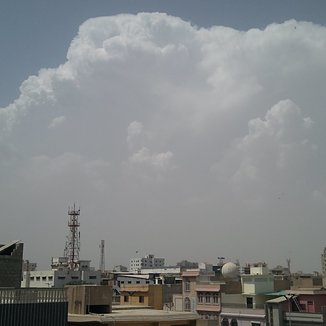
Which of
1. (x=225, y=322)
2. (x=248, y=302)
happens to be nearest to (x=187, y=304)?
(x=225, y=322)

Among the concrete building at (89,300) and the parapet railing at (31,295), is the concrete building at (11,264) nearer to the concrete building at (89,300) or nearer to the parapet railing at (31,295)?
the concrete building at (89,300)

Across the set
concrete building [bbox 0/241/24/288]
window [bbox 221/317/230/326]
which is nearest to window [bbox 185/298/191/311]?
window [bbox 221/317/230/326]

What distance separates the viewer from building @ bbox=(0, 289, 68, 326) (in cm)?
2111

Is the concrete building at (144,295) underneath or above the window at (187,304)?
above

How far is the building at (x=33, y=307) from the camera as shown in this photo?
69.3 feet

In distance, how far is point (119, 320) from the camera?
2862 centimetres

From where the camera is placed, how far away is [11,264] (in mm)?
30219

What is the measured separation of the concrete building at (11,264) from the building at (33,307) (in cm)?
792

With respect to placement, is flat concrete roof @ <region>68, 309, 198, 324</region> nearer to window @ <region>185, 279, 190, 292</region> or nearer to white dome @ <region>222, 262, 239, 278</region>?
window @ <region>185, 279, 190, 292</region>

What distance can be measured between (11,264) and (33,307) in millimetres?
9031

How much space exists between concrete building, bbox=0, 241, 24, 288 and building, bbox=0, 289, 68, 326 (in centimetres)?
792

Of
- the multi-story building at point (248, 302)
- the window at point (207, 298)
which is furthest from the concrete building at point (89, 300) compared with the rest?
the window at point (207, 298)

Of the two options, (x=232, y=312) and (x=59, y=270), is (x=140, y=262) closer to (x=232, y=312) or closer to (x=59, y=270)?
(x=59, y=270)

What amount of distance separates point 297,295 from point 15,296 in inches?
1140
